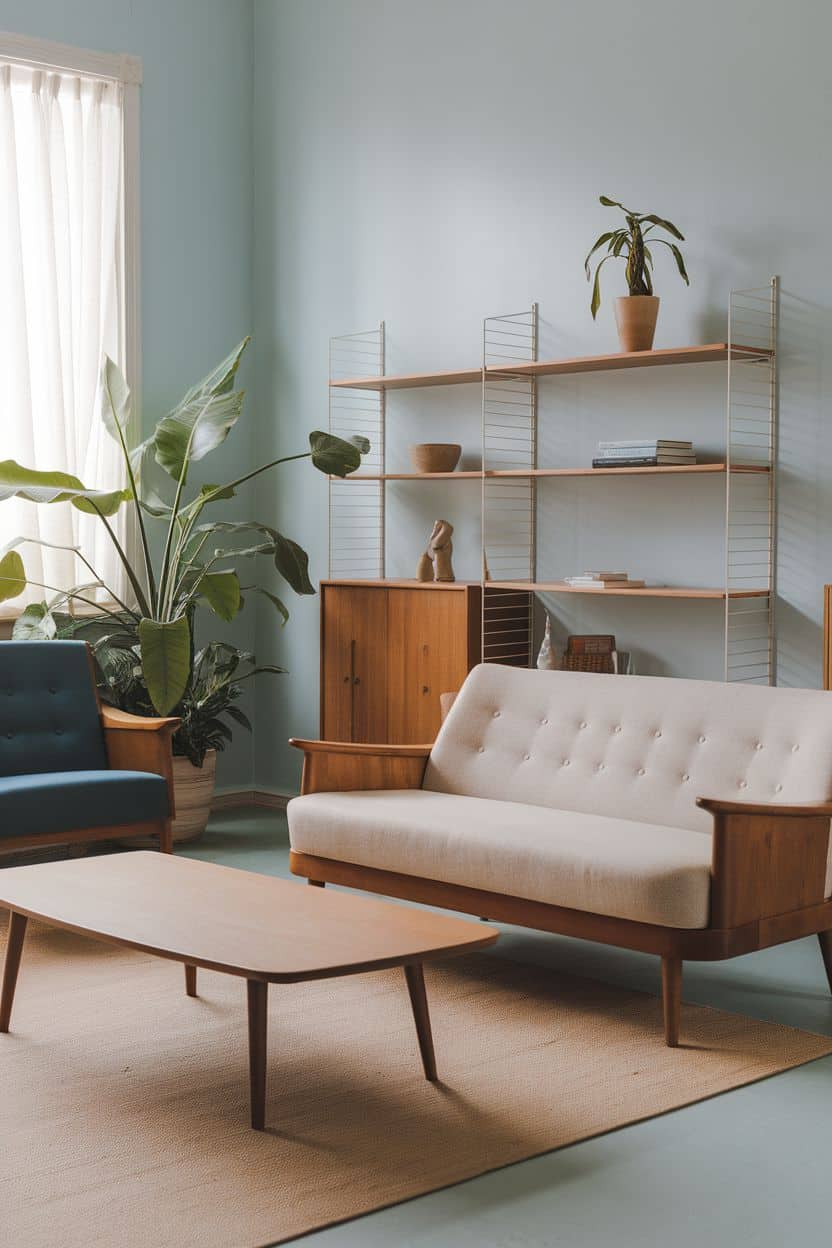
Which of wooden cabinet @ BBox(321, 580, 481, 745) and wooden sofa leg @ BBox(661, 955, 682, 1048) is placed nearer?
wooden sofa leg @ BBox(661, 955, 682, 1048)

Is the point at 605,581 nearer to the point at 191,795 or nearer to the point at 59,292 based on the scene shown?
the point at 191,795

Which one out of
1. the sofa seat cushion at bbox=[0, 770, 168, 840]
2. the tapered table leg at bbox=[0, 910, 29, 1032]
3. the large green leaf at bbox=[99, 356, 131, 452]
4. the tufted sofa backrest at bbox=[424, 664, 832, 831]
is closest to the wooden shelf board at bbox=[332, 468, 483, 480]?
the large green leaf at bbox=[99, 356, 131, 452]

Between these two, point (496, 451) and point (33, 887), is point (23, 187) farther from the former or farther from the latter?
point (33, 887)

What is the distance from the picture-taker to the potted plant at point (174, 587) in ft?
17.6

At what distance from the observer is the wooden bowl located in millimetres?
5688

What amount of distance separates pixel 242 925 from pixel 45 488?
106 inches

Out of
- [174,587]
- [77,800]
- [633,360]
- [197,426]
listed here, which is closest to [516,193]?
[633,360]

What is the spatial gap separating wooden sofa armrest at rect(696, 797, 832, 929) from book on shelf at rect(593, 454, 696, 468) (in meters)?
1.57

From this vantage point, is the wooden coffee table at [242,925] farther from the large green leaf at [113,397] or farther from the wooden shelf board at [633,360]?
the large green leaf at [113,397]

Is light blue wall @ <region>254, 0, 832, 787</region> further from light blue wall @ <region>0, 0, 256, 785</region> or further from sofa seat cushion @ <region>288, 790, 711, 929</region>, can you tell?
sofa seat cushion @ <region>288, 790, 711, 929</region>

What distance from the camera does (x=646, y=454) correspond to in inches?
192

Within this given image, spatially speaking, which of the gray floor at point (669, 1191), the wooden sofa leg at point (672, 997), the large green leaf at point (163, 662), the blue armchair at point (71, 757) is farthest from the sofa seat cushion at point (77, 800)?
the gray floor at point (669, 1191)

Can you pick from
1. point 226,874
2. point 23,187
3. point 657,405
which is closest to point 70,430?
point 23,187

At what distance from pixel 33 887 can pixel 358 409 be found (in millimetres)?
3293
